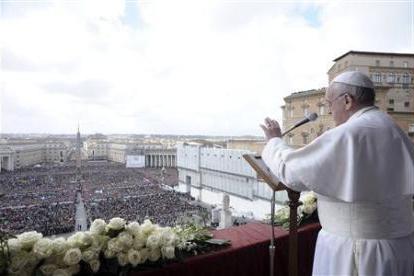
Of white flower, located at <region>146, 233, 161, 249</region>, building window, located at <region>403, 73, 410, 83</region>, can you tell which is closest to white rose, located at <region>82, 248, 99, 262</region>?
white flower, located at <region>146, 233, 161, 249</region>

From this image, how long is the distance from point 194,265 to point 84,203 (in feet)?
51.7

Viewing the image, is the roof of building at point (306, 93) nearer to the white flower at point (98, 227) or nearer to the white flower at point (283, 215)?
the white flower at point (283, 215)

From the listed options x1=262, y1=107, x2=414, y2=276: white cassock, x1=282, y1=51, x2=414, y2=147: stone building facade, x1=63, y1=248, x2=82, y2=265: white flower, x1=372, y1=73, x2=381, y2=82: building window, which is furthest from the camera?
x1=372, y1=73, x2=381, y2=82: building window

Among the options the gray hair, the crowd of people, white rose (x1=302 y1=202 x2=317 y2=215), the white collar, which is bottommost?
the crowd of people

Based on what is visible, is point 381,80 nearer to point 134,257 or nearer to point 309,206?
point 309,206

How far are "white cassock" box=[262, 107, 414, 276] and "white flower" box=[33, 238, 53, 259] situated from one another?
0.92 metres

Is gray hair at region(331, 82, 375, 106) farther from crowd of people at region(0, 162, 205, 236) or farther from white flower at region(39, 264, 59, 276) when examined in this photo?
crowd of people at region(0, 162, 205, 236)

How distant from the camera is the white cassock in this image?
4.36ft

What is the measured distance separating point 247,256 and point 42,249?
3.75 feet

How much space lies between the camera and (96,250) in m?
1.62

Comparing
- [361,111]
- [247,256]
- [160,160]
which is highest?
[361,111]

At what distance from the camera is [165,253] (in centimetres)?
176

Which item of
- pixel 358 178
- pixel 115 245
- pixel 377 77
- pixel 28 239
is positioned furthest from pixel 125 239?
pixel 377 77

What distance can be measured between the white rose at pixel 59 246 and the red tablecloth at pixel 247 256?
316 mm
